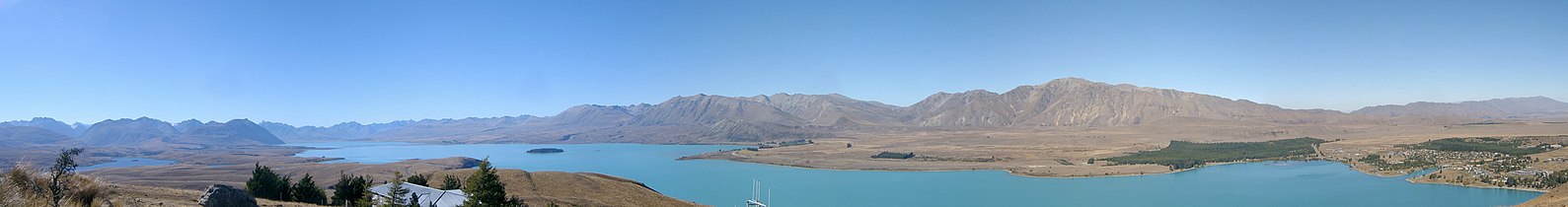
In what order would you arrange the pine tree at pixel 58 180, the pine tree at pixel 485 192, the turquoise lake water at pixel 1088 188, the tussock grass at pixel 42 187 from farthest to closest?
the turquoise lake water at pixel 1088 188
the pine tree at pixel 485 192
the pine tree at pixel 58 180
the tussock grass at pixel 42 187

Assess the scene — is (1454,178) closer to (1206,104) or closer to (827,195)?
(827,195)

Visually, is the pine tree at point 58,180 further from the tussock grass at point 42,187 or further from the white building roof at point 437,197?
the white building roof at point 437,197

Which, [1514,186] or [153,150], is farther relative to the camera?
[153,150]

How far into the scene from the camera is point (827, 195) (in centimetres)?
5734

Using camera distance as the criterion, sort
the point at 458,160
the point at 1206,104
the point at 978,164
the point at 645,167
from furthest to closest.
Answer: the point at 1206,104, the point at 458,160, the point at 645,167, the point at 978,164

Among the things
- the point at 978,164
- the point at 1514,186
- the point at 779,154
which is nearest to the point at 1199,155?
the point at 978,164

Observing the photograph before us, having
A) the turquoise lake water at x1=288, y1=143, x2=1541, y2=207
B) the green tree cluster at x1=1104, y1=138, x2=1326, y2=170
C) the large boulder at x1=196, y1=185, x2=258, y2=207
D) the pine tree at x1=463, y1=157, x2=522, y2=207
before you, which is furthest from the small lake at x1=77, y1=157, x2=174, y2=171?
the green tree cluster at x1=1104, y1=138, x2=1326, y2=170

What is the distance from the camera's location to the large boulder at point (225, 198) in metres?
18.2

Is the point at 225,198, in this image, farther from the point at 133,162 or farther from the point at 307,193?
the point at 133,162

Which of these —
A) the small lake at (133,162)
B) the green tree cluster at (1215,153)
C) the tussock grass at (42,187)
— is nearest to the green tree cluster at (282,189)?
the tussock grass at (42,187)

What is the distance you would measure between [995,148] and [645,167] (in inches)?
1832

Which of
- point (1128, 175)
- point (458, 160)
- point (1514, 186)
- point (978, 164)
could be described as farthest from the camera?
point (458, 160)

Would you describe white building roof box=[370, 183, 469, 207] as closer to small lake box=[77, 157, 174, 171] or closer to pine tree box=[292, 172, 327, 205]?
pine tree box=[292, 172, 327, 205]

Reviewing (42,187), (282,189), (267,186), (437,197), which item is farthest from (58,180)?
(282,189)
